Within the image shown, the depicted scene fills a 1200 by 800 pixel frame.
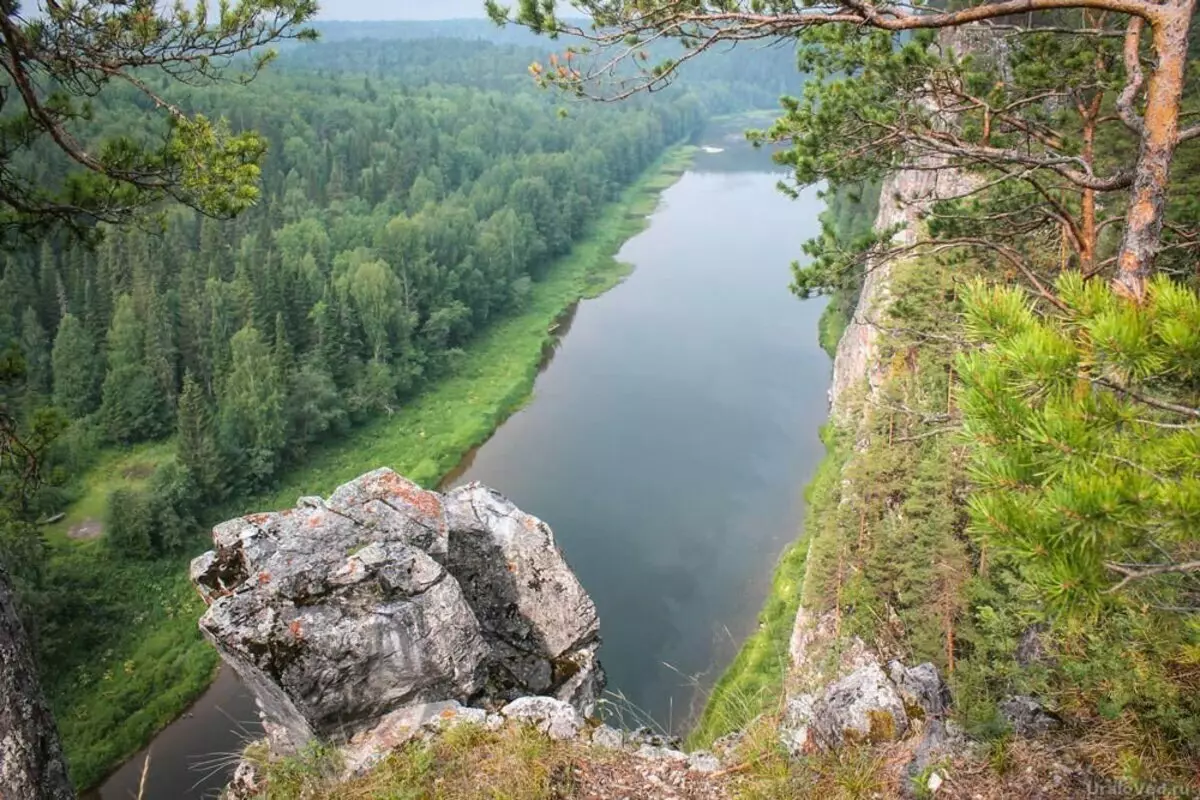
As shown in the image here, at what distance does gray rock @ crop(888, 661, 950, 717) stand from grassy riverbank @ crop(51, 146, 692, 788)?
19876 millimetres

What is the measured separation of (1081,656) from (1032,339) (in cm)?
389

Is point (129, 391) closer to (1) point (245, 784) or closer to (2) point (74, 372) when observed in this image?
(2) point (74, 372)

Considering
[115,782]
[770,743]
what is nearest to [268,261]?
[115,782]

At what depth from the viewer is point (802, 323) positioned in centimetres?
4541

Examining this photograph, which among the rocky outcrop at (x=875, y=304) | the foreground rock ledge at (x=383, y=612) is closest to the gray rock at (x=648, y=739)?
the foreground rock ledge at (x=383, y=612)

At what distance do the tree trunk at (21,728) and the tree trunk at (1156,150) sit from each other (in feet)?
23.5

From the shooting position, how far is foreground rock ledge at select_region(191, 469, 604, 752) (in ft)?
28.1

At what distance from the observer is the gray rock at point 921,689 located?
6.68 meters

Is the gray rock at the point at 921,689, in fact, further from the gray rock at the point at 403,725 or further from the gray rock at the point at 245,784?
the gray rock at the point at 245,784

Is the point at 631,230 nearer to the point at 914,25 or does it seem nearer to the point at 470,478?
the point at 470,478

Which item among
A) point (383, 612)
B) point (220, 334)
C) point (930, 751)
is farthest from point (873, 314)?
point (220, 334)

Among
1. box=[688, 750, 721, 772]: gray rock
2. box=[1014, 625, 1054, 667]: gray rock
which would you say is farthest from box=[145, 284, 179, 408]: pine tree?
box=[1014, 625, 1054, 667]: gray rock

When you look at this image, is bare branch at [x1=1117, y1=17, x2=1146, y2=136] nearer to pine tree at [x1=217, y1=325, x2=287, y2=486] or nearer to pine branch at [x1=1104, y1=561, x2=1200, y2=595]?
pine branch at [x1=1104, y1=561, x2=1200, y2=595]

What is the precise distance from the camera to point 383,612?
9.03 metres
